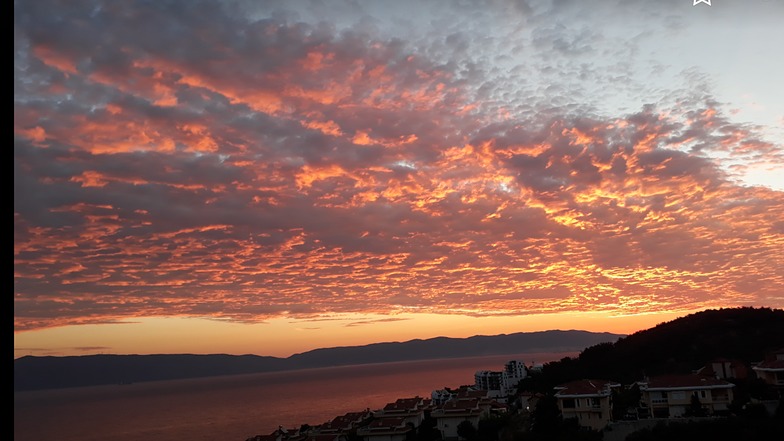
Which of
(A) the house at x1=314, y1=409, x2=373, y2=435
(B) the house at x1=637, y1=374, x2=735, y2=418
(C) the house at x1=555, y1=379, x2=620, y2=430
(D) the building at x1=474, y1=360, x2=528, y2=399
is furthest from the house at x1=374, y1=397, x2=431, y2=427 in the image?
(D) the building at x1=474, y1=360, x2=528, y2=399

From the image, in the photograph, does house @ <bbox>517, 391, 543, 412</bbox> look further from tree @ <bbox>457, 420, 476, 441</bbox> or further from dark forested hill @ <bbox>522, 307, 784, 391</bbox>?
tree @ <bbox>457, 420, 476, 441</bbox>

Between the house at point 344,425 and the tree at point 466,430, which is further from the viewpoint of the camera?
the house at point 344,425

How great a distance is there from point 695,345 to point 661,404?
91.0 ft

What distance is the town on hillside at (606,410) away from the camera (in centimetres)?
2606

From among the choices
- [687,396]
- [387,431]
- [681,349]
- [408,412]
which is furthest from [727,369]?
[387,431]

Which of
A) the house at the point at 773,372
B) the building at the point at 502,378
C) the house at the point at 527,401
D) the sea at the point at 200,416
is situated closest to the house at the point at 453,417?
the house at the point at 527,401

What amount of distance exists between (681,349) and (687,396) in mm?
26549

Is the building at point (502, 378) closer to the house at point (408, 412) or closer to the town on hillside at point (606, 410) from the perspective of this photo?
the house at point (408, 412)

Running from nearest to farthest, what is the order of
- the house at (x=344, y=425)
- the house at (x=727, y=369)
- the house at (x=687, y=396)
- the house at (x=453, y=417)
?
the house at (x=687, y=396), the house at (x=727, y=369), the house at (x=453, y=417), the house at (x=344, y=425)

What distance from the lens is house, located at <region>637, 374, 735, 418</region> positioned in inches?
1073

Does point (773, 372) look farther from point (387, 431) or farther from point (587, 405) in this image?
point (387, 431)

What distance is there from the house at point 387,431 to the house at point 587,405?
1085 centimetres
